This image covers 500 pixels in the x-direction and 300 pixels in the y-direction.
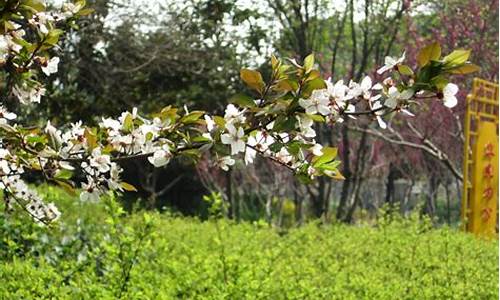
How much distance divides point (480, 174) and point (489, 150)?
0.29 m

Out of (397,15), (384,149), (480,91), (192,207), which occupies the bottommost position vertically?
(192,207)

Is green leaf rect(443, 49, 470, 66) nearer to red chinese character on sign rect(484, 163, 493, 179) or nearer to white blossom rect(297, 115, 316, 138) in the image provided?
white blossom rect(297, 115, 316, 138)

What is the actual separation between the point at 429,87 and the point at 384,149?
47.5ft

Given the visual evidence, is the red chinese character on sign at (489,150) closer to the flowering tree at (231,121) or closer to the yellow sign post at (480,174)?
the yellow sign post at (480,174)

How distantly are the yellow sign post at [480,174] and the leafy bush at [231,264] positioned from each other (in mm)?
1822

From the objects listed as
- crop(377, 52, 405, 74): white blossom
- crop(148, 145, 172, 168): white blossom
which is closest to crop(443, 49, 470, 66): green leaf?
crop(377, 52, 405, 74): white blossom

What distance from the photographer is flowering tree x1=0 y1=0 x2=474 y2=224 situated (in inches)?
62.0

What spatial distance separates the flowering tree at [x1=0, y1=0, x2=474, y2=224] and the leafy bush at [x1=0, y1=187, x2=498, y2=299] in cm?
61

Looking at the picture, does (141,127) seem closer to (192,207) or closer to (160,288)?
(160,288)

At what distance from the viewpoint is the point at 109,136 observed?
1.84m

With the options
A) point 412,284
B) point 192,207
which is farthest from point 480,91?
point 192,207

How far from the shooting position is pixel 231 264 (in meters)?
3.35

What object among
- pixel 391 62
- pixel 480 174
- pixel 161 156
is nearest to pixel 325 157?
pixel 391 62

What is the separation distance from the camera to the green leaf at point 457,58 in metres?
1.46
